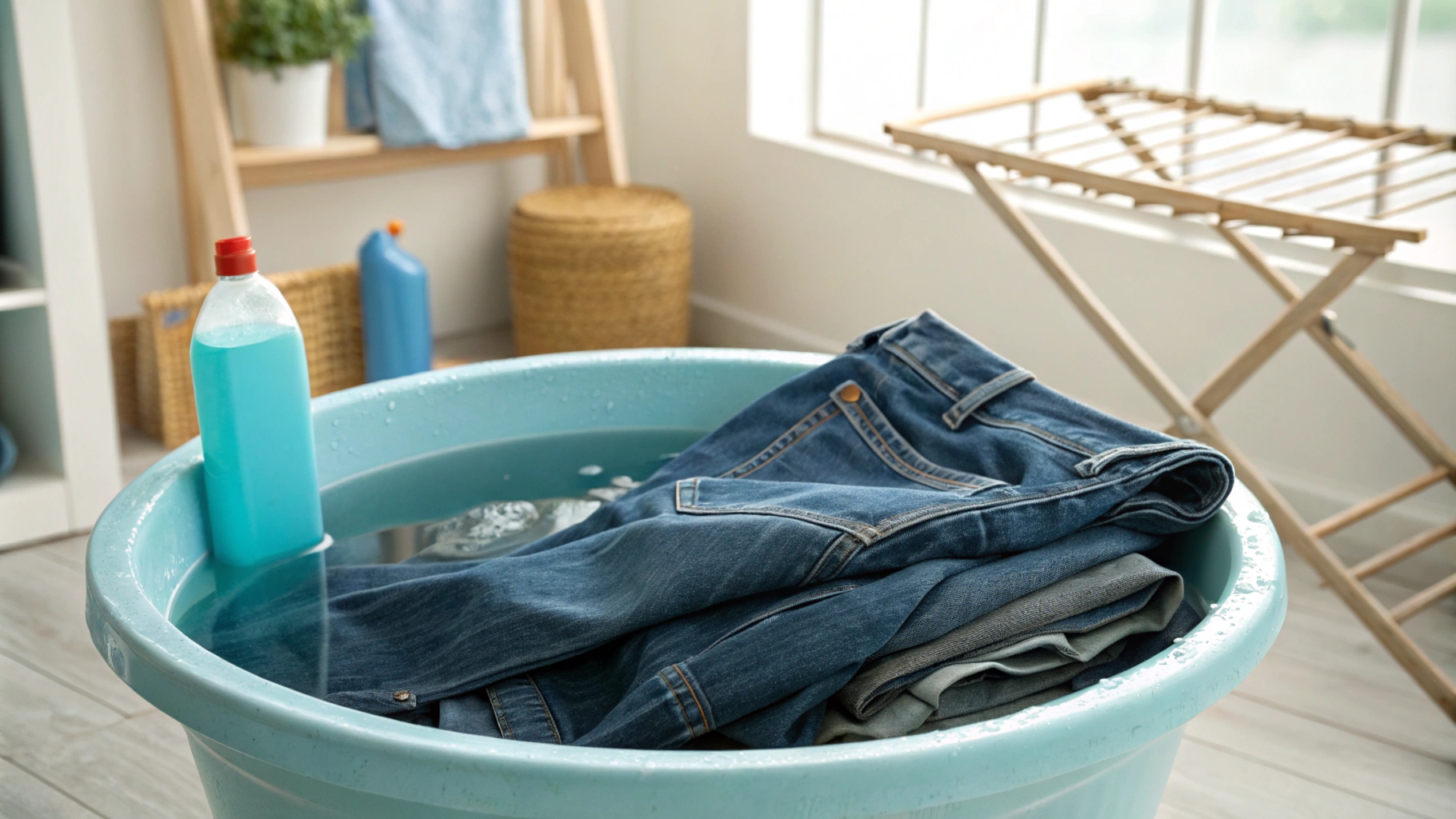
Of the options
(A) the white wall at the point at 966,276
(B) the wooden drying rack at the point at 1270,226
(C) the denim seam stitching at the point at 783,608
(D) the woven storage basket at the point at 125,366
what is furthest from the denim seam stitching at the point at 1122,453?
(D) the woven storage basket at the point at 125,366

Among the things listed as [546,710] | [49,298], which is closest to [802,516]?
[546,710]

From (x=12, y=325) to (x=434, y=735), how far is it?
186 cm

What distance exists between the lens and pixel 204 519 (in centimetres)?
Result: 120

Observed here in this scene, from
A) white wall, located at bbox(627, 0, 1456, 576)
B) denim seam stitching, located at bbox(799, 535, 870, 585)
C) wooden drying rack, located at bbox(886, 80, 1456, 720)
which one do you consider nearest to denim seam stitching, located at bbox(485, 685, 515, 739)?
denim seam stitching, located at bbox(799, 535, 870, 585)

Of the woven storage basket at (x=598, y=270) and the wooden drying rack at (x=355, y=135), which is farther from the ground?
the wooden drying rack at (x=355, y=135)

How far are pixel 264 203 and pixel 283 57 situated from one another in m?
0.49

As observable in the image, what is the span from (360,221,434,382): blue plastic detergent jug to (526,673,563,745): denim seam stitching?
1.81 m

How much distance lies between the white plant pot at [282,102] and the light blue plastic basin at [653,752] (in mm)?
1657

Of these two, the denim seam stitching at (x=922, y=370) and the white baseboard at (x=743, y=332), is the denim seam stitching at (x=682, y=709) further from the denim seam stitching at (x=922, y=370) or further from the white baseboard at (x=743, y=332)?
the white baseboard at (x=743, y=332)

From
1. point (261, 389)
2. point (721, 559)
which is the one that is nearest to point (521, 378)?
point (261, 389)

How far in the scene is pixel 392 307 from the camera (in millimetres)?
2693

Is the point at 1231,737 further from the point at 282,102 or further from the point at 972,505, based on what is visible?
the point at 282,102

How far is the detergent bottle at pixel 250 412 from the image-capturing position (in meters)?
1.13

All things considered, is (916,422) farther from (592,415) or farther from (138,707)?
(138,707)
